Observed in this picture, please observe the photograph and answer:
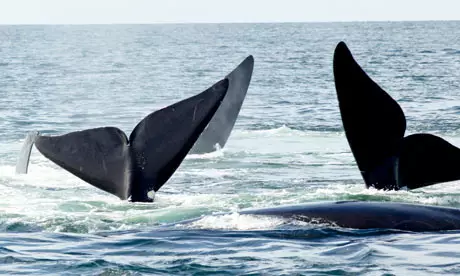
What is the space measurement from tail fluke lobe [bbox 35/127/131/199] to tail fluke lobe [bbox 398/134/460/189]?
2.54 metres

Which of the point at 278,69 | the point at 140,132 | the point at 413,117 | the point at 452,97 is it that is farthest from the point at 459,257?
the point at 278,69

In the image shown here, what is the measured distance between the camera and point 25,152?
11930 mm

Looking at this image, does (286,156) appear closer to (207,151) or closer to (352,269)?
(207,151)

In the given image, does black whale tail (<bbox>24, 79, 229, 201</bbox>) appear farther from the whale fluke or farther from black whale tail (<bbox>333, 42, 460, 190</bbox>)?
the whale fluke

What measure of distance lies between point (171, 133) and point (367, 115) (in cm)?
178

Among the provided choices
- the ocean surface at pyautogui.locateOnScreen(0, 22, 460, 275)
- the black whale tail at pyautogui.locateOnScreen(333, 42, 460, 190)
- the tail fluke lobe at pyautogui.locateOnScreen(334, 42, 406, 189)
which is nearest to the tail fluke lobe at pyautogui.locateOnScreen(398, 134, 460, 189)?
the black whale tail at pyautogui.locateOnScreen(333, 42, 460, 190)

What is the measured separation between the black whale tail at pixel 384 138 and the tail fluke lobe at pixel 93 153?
2060 millimetres

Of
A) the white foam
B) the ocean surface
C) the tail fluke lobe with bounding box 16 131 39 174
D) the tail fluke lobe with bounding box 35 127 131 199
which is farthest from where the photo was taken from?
the tail fluke lobe with bounding box 16 131 39 174

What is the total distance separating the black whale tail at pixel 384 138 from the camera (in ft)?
35.4

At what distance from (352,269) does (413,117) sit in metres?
16.2

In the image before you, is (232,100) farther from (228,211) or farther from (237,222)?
(237,222)

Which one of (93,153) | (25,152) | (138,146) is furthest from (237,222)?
(25,152)

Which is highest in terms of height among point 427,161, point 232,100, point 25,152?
point 232,100

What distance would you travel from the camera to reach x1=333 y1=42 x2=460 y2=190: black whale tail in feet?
35.4
